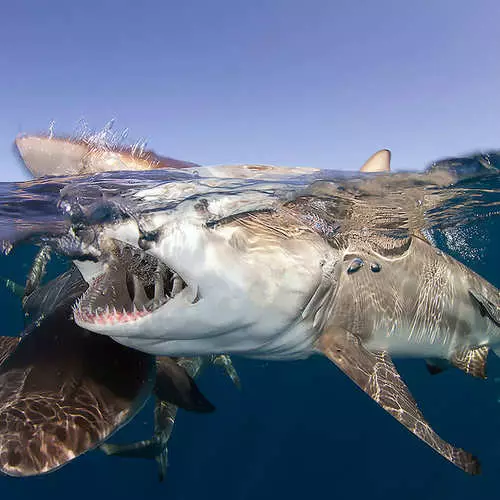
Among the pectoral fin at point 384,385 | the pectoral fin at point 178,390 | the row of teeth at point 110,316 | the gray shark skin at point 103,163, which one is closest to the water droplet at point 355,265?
the pectoral fin at point 384,385

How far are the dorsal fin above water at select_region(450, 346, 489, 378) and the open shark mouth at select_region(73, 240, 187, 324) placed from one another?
466cm

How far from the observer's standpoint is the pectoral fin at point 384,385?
3.21 metres

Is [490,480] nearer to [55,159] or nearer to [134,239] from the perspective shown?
[134,239]

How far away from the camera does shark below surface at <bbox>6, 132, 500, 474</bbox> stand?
9.09 feet

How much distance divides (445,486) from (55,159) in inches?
454

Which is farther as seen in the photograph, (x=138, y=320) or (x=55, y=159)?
(x=55, y=159)

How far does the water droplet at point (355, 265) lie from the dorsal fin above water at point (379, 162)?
2.35 metres

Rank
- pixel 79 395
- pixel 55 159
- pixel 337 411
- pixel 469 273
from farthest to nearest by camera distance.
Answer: pixel 337 411, pixel 55 159, pixel 469 273, pixel 79 395

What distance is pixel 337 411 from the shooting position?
482 inches

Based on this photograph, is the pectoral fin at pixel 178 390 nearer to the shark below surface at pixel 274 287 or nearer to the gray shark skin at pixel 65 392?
the gray shark skin at pixel 65 392

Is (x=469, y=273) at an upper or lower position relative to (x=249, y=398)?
upper

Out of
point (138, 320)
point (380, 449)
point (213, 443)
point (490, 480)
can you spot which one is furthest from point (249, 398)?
point (138, 320)

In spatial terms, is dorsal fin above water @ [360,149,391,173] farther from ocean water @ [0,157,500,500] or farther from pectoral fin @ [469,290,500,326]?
pectoral fin @ [469,290,500,326]

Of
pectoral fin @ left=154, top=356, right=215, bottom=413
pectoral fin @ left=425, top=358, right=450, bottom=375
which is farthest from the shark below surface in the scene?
pectoral fin @ left=154, top=356, right=215, bottom=413
